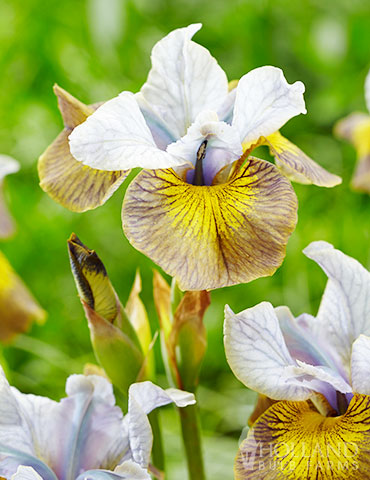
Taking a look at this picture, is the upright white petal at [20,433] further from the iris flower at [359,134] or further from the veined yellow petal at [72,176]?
the iris flower at [359,134]

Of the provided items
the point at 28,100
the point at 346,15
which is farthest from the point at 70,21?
the point at 346,15

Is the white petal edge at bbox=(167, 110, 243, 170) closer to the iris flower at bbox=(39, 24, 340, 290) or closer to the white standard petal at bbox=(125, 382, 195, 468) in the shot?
the iris flower at bbox=(39, 24, 340, 290)

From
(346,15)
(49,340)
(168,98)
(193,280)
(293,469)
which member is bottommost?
(49,340)

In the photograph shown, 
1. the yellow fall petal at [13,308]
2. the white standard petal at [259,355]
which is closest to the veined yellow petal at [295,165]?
the white standard petal at [259,355]

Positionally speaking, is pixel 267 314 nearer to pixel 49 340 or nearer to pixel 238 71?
pixel 49 340

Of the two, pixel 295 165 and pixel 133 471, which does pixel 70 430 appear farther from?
pixel 295 165

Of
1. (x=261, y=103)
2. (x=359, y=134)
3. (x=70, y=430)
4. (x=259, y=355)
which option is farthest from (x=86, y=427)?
(x=359, y=134)
